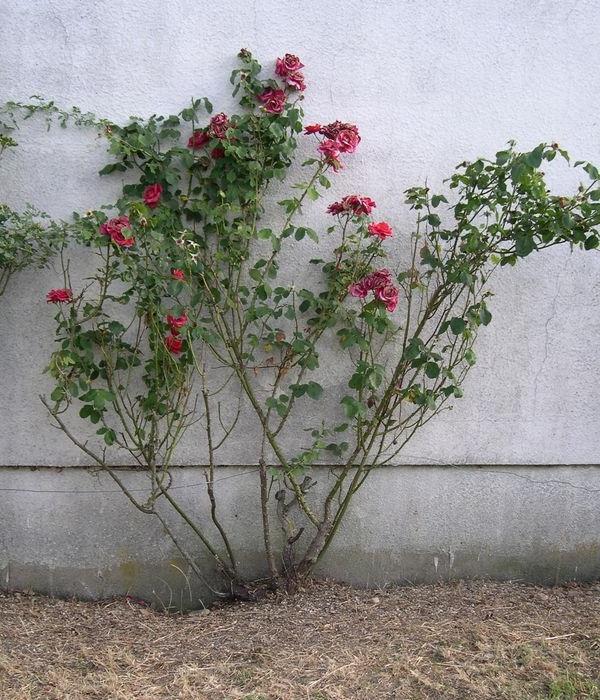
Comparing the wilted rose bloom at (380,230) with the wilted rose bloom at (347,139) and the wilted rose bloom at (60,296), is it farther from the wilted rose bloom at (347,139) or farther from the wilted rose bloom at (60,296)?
the wilted rose bloom at (60,296)

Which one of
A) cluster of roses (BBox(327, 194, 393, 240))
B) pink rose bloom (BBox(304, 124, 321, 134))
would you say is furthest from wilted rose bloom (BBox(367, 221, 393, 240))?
pink rose bloom (BBox(304, 124, 321, 134))

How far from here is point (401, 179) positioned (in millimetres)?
3141

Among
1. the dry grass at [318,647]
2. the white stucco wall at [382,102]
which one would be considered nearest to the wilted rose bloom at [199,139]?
the white stucco wall at [382,102]

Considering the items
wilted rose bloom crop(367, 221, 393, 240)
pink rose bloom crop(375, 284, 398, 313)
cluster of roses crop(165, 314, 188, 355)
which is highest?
wilted rose bloom crop(367, 221, 393, 240)

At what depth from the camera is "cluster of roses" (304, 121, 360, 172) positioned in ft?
9.29

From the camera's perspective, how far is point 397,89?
3.09 meters

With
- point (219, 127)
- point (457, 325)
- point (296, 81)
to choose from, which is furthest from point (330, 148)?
point (457, 325)

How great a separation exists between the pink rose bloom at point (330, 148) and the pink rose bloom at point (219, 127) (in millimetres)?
383

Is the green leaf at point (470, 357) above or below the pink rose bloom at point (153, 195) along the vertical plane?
below

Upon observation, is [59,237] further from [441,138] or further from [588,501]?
[588,501]

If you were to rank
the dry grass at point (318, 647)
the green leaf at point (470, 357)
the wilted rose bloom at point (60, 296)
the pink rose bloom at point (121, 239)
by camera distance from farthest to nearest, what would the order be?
the green leaf at point (470, 357) < the wilted rose bloom at point (60, 296) < the pink rose bloom at point (121, 239) < the dry grass at point (318, 647)

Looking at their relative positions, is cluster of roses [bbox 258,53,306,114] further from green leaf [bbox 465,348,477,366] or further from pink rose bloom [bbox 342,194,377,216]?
green leaf [bbox 465,348,477,366]

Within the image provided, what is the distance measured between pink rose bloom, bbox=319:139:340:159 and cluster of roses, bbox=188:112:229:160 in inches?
15.2

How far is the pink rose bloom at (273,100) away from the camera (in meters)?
2.90
